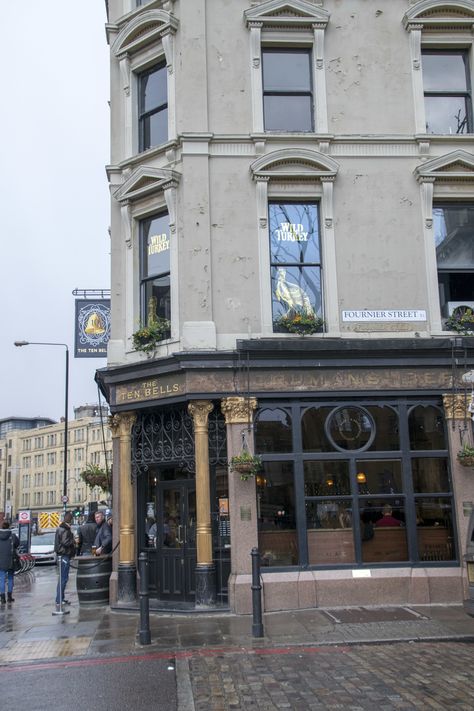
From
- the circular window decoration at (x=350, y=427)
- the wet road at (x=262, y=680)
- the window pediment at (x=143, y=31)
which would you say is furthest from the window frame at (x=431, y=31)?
the wet road at (x=262, y=680)

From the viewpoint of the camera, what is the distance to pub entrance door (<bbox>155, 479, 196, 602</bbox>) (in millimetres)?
13789

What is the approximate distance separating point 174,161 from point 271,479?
662cm

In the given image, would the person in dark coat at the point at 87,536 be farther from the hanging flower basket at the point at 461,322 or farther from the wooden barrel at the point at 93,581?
the hanging flower basket at the point at 461,322

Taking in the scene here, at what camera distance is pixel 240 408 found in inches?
517

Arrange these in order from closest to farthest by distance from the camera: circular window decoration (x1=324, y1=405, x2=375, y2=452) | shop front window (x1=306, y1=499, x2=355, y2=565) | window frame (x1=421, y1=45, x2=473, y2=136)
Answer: shop front window (x1=306, y1=499, x2=355, y2=565) → circular window decoration (x1=324, y1=405, x2=375, y2=452) → window frame (x1=421, y1=45, x2=473, y2=136)

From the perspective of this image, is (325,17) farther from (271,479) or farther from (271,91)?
(271,479)

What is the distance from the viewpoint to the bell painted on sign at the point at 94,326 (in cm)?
1783

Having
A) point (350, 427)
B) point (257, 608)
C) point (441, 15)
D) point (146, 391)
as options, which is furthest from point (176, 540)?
point (441, 15)

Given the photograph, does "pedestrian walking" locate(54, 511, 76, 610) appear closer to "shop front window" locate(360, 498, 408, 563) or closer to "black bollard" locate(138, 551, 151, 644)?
"black bollard" locate(138, 551, 151, 644)

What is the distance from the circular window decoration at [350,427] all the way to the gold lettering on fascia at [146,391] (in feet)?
9.65

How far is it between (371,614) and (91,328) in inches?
383

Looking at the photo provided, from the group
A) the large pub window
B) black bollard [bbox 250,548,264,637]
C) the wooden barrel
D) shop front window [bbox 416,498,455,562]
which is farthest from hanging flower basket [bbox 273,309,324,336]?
the wooden barrel

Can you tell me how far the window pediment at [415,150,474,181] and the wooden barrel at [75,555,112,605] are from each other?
33.4 feet

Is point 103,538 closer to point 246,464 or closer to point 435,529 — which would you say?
point 246,464
